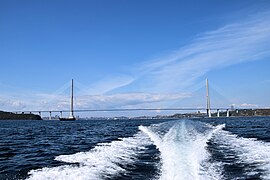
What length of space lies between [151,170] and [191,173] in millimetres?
1891

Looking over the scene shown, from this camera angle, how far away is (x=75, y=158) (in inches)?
554

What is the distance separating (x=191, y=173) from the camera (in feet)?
35.2

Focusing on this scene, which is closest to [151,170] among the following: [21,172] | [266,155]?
[21,172]

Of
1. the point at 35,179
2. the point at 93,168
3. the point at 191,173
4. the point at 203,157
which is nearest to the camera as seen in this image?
the point at 35,179

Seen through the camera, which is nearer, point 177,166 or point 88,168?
point 88,168

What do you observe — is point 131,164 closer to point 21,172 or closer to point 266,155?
point 21,172

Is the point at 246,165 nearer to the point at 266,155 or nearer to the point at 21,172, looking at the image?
the point at 266,155

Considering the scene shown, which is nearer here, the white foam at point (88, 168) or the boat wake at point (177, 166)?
the white foam at point (88, 168)

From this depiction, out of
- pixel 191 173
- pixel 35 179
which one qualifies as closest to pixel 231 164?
pixel 191 173

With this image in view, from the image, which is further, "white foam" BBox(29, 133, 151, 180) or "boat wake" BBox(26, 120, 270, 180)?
"boat wake" BBox(26, 120, 270, 180)

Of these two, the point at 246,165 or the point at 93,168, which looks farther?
the point at 246,165

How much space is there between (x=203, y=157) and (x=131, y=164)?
3817mm

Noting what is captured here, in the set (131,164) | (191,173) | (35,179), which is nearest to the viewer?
(35,179)

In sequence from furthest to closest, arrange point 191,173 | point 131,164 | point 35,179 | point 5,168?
point 131,164 → point 5,168 → point 191,173 → point 35,179
